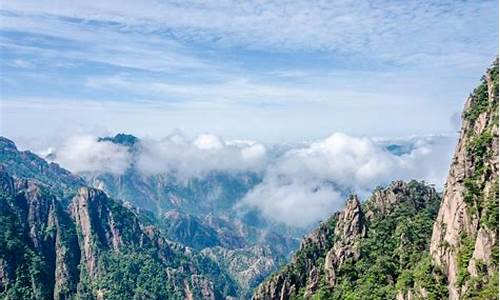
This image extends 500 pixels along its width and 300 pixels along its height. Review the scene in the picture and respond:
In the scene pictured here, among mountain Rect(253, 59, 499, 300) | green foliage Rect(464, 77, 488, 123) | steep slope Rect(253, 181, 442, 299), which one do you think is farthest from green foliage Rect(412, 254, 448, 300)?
green foliage Rect(464, 77, 488, 123)

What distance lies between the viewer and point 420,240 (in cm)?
8881

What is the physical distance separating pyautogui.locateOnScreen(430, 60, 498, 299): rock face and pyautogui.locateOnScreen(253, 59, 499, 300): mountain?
114 millimetres

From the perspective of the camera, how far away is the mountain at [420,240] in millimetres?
66188

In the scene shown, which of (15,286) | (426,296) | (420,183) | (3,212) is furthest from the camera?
(3,212)

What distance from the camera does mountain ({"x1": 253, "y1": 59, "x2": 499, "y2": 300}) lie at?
217ft

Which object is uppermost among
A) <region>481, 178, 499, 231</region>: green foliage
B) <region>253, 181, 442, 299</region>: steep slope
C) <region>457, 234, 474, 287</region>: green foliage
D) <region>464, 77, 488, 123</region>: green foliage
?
<region>464, 77, 488, 123</region>: green foliage

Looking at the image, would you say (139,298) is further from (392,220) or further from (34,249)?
(392,220)

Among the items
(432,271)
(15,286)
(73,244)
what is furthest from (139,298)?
(432,271)

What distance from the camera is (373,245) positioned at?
95.9 metres

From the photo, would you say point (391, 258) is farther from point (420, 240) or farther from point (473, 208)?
point (473, 208)

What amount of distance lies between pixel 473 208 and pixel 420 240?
68.9 ft

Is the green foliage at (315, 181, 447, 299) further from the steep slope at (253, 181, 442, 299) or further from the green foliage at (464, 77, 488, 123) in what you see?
the green foliage at (464, 77, 488, 123)

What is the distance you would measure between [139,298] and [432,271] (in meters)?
140

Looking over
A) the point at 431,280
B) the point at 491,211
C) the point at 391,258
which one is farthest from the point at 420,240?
the point at 491,211
